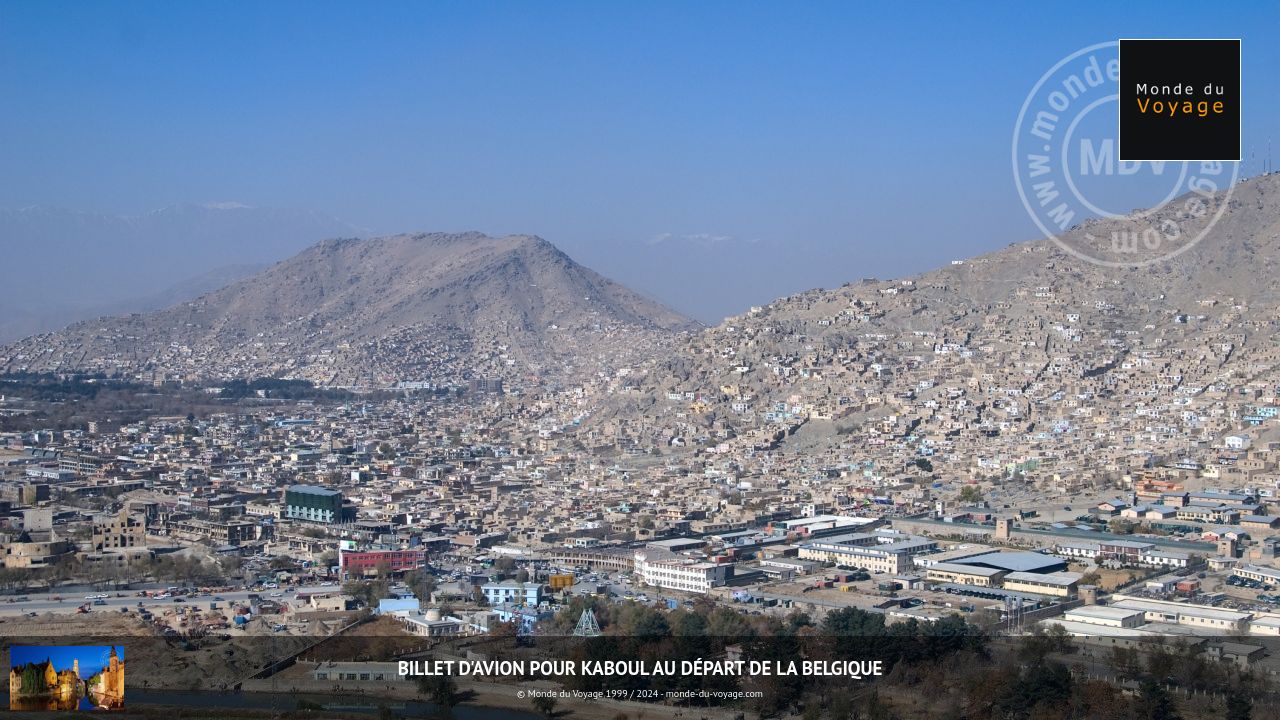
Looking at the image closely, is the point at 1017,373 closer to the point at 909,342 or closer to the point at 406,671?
the point at 909,342

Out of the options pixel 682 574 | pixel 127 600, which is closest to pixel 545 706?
pixel 682 574

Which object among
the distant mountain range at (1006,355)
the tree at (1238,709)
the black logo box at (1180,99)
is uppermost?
the black logo box at (1180,99)

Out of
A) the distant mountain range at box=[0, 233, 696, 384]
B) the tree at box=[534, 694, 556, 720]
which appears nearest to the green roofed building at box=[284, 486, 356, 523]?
the tree at box=[534, 694, 556, 720]

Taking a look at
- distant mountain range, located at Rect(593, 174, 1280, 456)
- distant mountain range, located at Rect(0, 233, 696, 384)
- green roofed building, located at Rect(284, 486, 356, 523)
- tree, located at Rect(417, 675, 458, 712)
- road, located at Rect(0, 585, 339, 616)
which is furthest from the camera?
distant mountain range, located at Rect(0, 233, 696, 384)

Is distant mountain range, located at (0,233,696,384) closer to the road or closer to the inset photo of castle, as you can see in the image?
the road

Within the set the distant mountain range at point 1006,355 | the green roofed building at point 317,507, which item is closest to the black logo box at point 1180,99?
the distant mountain range at point 1006,355

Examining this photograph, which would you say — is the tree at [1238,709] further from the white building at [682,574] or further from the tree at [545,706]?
the white building at [682,574]

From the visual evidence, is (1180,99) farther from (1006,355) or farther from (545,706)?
(1006,355)
